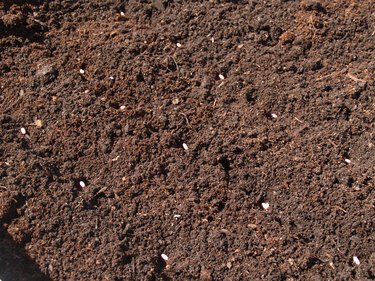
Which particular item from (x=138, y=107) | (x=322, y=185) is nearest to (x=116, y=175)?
(x=138, y=107)

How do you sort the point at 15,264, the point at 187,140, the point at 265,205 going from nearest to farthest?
the point at 15,264, the point at 265,205, the point at 187,140

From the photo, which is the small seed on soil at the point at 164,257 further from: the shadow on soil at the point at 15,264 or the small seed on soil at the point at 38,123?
the small seed on soil at the point at 38,123

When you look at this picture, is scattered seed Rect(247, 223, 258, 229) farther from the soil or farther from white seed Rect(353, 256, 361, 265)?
white seed Rect(353, 256, 361, 265)

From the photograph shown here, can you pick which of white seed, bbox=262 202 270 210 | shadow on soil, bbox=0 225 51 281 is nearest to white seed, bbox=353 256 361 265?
white seed, bbox=262 202 270 210

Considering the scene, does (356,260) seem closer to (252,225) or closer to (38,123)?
(252,225)

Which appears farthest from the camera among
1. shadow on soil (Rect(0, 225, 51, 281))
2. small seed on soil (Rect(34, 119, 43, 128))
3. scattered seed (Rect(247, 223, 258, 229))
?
small seed on soil (Rect(34, 119, 43, 128))

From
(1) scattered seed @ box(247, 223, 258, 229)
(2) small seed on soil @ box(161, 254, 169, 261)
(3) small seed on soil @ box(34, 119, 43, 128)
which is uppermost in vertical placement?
(3) small seed on soil @ box(34, 119, 43, 128)

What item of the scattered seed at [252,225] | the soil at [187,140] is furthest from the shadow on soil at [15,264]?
the scattered seed at [252,225]

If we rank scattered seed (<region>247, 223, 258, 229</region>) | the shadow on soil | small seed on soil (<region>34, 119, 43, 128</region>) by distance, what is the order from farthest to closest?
small seed on soil (<region>34, 119, 43, 128</region>)
scattered seed (<region>247, 223, 258, 229</region>)
the shadow on soil

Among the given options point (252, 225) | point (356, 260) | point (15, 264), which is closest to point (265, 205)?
point (252, 225)
